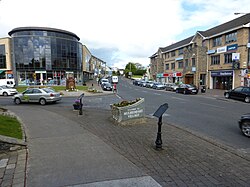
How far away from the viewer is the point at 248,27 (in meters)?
27.8

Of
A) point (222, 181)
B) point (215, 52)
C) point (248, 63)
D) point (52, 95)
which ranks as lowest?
point (222, 181)

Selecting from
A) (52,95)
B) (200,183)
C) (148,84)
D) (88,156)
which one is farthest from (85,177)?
(148,84)

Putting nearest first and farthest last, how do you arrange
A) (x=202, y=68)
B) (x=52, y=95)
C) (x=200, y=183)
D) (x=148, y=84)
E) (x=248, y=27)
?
(x=200, y=183)
(x=52, y=95)
(x=248, y=27)
(x=202, y=68)
(x=148, y=84)

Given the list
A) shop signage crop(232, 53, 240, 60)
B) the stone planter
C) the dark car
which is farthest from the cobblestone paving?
shop signage crop(232, 53, 240, 60)

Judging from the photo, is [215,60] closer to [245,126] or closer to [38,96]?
[38,96]

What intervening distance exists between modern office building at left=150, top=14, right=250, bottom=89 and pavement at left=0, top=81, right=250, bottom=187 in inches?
928

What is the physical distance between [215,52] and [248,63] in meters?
7.56

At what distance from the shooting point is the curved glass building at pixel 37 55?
141 ft

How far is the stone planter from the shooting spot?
7895 millimetres

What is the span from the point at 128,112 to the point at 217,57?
32445 mm

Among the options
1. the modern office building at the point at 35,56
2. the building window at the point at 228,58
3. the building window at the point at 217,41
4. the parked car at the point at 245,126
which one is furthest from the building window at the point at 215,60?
the modern office building at the point at 35,56

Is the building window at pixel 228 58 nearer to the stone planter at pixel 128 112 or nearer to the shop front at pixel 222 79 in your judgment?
the shop front at pixel 222 79

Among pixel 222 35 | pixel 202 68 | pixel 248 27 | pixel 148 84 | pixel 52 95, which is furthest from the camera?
pixel 148 84

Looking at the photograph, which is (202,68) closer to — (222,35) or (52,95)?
(222,35)
